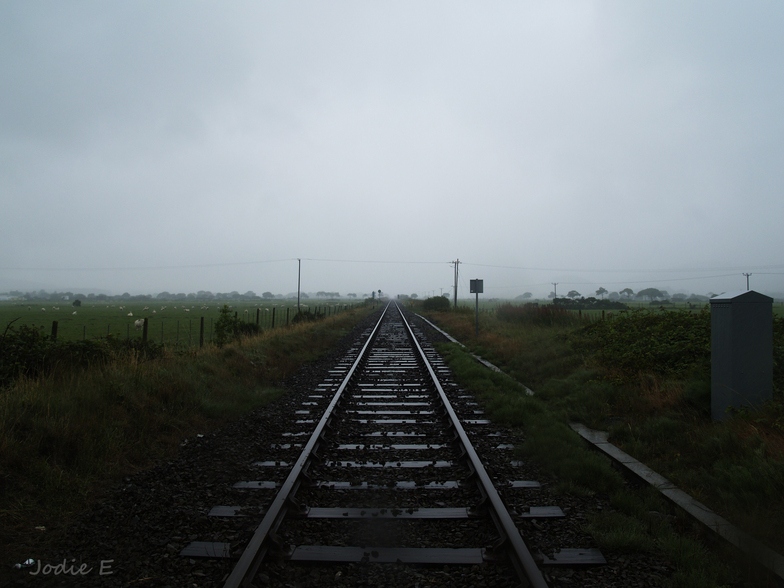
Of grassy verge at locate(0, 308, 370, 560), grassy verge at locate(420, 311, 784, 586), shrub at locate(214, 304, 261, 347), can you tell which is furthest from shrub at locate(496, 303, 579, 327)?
grassy verge at locate(0, 308, 370, 560)

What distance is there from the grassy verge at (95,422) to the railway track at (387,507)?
1.38m

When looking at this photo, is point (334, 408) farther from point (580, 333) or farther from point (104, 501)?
point (580, 333)

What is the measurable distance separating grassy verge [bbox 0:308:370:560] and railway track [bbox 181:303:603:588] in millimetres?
1384

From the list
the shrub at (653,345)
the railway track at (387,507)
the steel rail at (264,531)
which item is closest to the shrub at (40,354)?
the railway track at (387,507)

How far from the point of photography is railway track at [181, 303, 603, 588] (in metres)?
3.19

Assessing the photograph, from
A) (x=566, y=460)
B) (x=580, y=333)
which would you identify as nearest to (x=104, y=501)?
(x=566, y=460)

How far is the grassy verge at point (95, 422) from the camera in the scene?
4.10m

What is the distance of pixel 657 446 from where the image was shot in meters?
5.47

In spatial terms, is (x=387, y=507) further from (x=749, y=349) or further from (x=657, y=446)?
(x=749, y=349)

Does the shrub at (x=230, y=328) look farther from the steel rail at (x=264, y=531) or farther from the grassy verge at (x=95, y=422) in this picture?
the steel rail at (x=264, y=531)

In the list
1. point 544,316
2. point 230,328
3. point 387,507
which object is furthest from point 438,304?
point 387,507

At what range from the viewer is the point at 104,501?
4.23m

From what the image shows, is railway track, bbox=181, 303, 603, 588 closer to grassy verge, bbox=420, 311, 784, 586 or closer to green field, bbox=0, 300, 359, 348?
grassy verge, bbox=420, 311, 784, 586

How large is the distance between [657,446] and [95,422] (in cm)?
679
